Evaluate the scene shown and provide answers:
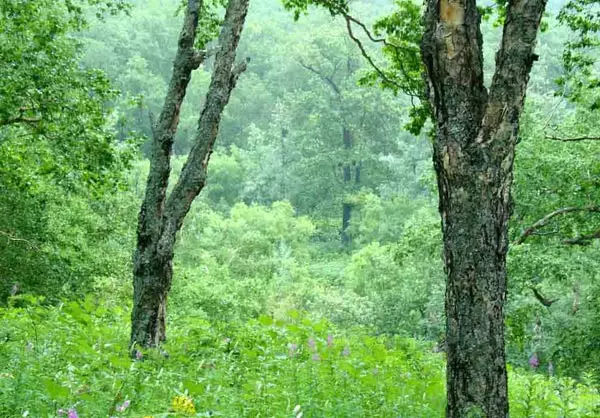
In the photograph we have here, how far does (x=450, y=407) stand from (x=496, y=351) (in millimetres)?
424

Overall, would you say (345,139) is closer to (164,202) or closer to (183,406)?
(164,202)

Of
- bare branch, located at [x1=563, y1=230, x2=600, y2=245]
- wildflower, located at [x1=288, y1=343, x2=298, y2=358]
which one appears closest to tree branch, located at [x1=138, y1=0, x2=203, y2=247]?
wildflower, located at [x1=288, y1=343, x2=298, y2=358]

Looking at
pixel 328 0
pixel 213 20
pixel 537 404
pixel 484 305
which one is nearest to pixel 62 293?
pixel 213 20

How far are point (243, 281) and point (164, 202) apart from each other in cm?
2048

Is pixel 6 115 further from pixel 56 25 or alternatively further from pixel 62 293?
pixel 62 293

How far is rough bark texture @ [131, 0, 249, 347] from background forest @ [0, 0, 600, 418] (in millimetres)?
419

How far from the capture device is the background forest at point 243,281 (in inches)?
195

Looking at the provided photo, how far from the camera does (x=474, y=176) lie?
14.1 ft

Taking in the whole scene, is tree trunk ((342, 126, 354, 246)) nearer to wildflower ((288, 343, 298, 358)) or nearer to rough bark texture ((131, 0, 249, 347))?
rough bark texture ((131, 0, 249, 347))

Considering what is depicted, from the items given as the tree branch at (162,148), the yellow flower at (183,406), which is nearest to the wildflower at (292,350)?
the tree branch at (162,148)

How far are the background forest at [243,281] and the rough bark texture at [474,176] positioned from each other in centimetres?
86

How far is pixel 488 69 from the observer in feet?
183

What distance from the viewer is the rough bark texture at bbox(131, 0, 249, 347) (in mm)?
7082

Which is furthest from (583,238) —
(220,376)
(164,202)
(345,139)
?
(345,139)
